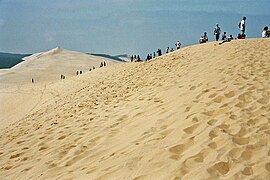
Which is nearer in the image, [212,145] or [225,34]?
[212,145]

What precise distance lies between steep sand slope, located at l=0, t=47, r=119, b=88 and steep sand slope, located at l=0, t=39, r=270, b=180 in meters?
30.1

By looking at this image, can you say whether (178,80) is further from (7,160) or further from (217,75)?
(7,160)

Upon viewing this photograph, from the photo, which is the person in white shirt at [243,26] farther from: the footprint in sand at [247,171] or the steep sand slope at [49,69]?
→ the steep sand slope at [49,69]

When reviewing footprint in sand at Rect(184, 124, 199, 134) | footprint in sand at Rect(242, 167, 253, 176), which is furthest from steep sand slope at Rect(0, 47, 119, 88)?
footprint in sand at Rect(242, 167, 253, 176)

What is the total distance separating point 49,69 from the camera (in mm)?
55469

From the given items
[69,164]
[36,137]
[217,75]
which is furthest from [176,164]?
[217,75]

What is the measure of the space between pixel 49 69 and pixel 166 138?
52.9 metres

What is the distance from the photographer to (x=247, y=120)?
541cm

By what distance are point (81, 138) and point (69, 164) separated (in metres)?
1.39

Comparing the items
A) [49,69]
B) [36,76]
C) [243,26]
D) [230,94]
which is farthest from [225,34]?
[49,69]

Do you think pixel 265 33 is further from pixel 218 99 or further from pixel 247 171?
pixel 247 171

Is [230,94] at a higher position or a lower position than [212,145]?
higher

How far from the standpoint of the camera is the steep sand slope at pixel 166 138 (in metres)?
4.27

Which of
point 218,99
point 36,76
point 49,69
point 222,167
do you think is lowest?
point 36,76
